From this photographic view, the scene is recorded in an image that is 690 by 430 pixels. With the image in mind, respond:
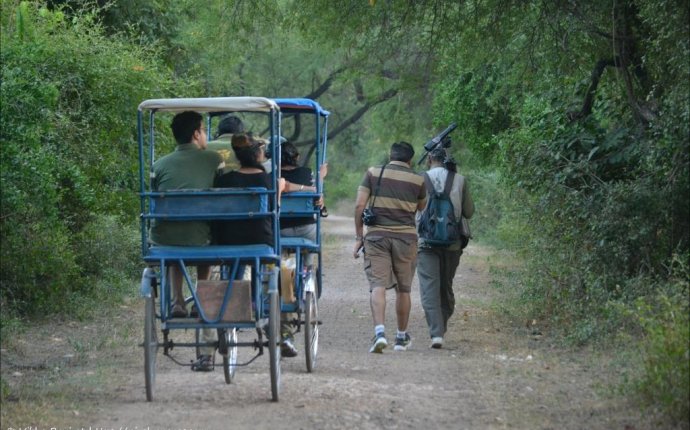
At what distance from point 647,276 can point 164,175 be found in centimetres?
450

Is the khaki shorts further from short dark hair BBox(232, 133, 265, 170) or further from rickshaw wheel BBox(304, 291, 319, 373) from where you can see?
short dark hair BBox(232, 133, 265, 170)

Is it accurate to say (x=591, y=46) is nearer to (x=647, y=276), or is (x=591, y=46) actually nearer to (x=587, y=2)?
(x=587, y=2)

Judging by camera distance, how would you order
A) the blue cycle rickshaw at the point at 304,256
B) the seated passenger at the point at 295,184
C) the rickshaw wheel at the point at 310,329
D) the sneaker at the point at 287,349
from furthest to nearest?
the seated passenger at the point at 295,184 < the sneaker at the point at 287,349 < the blue cycle rickshaw at the point at 304,256 < the rickshaw wheel at the point at 310,329

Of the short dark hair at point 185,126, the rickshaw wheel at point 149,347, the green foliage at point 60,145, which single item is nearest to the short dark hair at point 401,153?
the short dark hair at point 185,126

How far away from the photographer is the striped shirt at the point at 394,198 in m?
10.9

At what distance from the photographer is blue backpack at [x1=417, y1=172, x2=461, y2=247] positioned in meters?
11.0

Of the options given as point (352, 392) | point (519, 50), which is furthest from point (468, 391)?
point (519, 50)

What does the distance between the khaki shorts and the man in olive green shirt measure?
2577 mm

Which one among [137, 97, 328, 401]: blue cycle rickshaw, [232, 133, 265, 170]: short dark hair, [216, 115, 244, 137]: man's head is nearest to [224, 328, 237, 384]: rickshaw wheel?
[137, 97, 328, 401]: blue cycle rickshaw

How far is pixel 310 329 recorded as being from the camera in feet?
30.0

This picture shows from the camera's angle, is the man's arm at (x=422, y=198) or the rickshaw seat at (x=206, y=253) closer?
the rickshaw seat at (x=206, y=253)

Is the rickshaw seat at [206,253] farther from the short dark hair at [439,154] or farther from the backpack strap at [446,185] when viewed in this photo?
the short dark hair at [439,154]

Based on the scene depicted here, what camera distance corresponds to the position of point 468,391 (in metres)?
8.45

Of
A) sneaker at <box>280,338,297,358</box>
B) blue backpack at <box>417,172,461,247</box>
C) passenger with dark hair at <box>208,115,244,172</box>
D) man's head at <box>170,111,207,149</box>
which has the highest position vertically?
man's head at <box>170,111,207,149</box>
